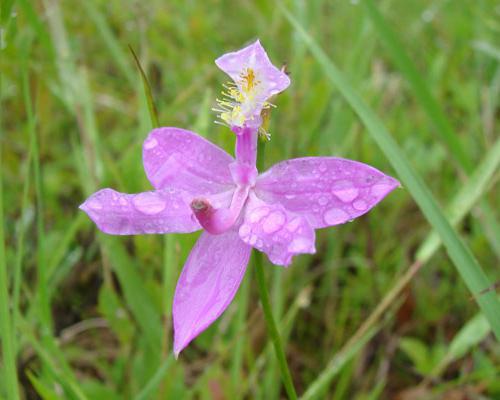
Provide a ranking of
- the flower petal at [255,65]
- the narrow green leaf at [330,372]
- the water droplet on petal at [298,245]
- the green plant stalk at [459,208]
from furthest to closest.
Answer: the green plant stalk at [459,208] → the narrow green leaf at [330,372] → the flower petal at [255,65] → the water droplet on petal at [298,245]

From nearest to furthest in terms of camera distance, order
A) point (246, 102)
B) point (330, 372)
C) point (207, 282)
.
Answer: point (207, 282)
point (246, 102)
point (330, 372)

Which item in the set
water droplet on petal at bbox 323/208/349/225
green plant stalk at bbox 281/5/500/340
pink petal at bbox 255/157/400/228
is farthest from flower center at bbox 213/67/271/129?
green plant stalk at bbox 281/5/500/340

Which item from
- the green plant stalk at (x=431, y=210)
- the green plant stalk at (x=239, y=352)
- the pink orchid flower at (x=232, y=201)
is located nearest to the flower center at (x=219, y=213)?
the pink orchid flower at (x=232, y=201)

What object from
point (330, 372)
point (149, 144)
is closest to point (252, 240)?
point (149, 144)

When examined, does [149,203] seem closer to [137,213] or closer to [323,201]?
[137,213]

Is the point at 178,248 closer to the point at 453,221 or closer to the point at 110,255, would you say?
the point at 110,255

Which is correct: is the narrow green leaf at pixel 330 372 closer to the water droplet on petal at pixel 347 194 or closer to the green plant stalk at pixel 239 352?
the green plant stalk at pixel 239 352
